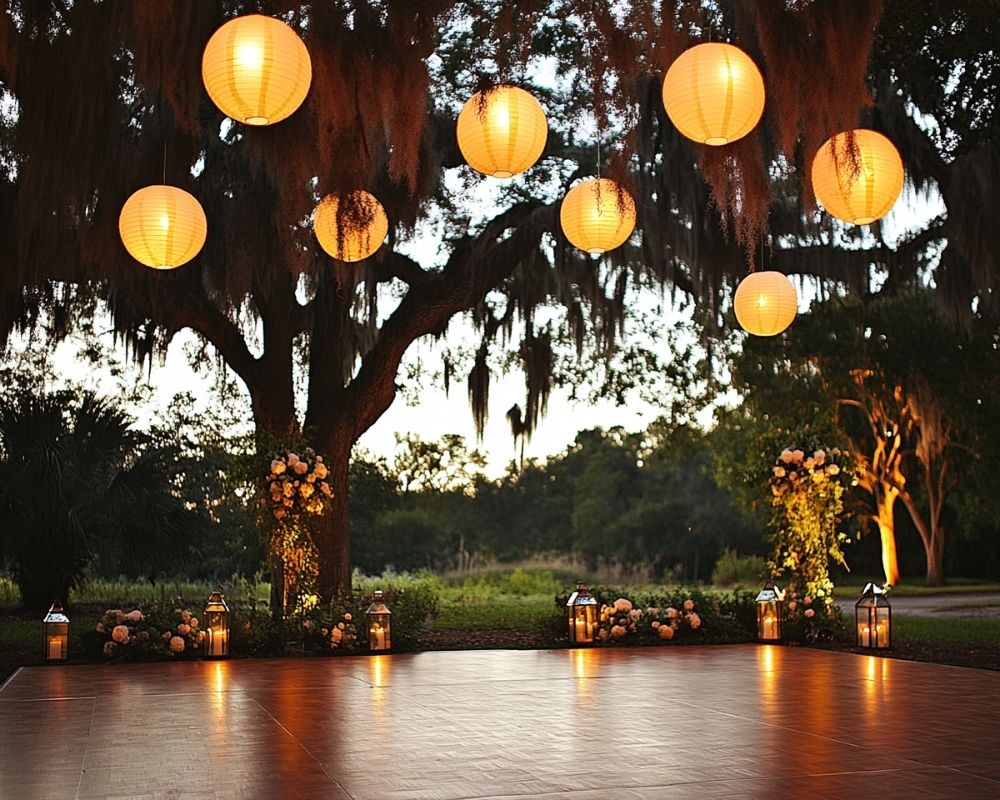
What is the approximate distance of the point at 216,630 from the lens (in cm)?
848

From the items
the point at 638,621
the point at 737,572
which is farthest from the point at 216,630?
the point at 737,572

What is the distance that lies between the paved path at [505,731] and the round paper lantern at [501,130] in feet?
8.38

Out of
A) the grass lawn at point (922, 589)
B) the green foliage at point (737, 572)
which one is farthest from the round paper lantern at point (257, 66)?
the green foliage at point (737, 572)

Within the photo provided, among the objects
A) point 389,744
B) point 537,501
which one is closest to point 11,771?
point 389,744

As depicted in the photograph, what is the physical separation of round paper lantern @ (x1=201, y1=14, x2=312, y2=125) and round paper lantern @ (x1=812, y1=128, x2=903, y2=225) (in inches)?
87.9

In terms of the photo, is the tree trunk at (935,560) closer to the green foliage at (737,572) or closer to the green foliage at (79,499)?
the green foliage at (737,572)

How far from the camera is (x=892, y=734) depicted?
4922 millimetres

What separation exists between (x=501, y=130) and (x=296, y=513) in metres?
4.67

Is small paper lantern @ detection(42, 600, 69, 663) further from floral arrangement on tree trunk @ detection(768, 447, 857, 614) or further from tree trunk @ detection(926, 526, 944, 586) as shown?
tree trunk @ detection(926, 526, 944, 586)

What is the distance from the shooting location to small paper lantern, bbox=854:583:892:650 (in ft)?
28.6

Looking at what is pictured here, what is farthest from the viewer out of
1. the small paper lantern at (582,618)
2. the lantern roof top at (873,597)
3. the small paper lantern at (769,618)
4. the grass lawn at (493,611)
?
the grass lawn at (493,611)

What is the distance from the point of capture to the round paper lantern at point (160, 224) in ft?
20.3

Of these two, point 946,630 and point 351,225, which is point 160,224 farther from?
point 946,630

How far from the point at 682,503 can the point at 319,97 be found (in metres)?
21.3
